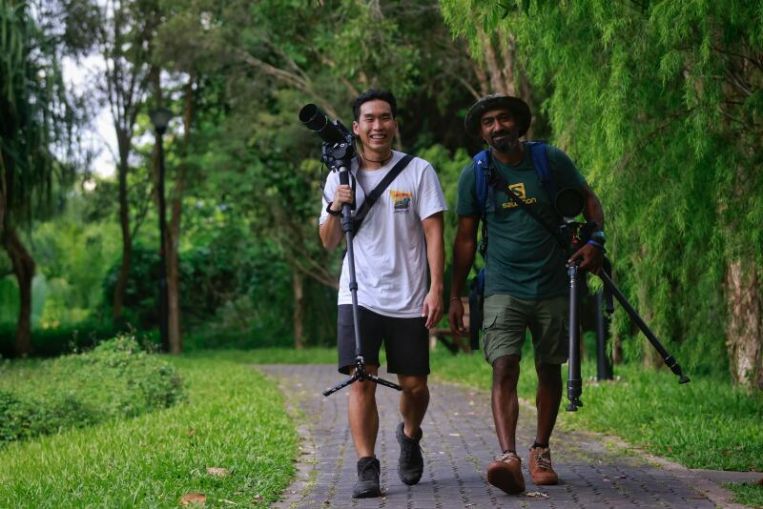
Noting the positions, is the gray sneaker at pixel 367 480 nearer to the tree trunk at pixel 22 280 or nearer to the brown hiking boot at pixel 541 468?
the brown hiking boot at pixel 541 468

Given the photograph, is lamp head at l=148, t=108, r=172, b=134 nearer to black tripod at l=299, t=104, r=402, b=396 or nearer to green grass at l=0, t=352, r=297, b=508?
green grass at l=0, t=352, r=297, b=508

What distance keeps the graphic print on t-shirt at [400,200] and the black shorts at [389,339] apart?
57 centimetres

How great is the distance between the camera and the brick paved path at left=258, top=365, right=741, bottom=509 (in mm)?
6816

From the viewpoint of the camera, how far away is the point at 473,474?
26.0 ft

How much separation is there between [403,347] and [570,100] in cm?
330

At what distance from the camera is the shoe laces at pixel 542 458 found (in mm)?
→ 7343

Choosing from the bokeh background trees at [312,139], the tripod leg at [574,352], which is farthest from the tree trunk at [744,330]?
the tripod leg at [574,352]

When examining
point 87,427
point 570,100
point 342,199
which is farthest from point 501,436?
point 87,427

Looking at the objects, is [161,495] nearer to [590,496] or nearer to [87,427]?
[590,496]

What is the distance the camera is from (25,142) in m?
24.9

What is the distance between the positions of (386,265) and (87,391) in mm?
9012

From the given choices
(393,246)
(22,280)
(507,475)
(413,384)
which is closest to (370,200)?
(393,246)

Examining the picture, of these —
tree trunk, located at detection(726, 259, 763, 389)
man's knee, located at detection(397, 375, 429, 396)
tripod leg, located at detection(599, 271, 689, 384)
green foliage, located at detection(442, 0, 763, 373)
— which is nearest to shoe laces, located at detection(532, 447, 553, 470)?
man's knee, located at detection(397, 375, 429, 396)

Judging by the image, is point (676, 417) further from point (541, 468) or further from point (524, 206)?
point (524, 206)
